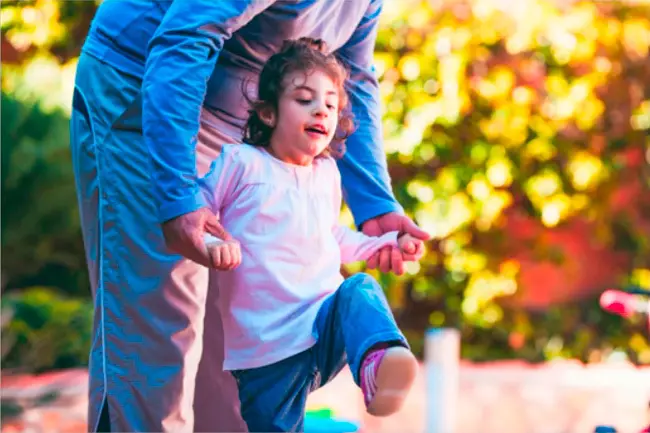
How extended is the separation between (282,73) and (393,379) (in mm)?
652

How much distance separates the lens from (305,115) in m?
2.04

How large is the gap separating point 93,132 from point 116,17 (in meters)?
0.25

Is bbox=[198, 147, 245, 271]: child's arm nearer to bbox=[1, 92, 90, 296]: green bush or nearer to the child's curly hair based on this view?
the child's curly hair

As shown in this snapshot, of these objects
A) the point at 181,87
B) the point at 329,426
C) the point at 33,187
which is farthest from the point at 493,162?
the point at 181,87

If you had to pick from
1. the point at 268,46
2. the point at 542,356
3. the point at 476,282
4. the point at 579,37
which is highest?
the point at 579,37

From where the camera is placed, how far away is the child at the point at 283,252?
2037mm

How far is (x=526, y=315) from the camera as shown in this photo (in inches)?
241

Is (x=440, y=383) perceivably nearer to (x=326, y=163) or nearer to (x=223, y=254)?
(x=326, y=163)

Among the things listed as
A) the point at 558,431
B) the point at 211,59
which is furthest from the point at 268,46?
the point at 558,431

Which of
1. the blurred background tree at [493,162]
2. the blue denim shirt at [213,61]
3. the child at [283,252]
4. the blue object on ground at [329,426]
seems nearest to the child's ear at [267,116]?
the child at [283,252]

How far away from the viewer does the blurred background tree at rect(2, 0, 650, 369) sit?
568 cm

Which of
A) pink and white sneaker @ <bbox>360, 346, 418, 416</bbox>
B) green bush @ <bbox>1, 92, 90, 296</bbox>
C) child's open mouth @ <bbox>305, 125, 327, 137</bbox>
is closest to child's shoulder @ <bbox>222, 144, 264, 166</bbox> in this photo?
child's open mouth @ <bbox>305, 125, 327, 137</bbox>

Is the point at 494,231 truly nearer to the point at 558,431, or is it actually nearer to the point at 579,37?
the point at 579,37

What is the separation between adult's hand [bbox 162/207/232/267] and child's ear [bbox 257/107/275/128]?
236mm
